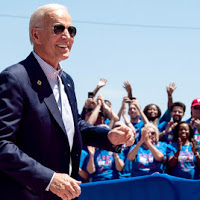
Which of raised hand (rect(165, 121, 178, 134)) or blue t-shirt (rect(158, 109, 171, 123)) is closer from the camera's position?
raised hand (rect(165, 121, 178, 134))

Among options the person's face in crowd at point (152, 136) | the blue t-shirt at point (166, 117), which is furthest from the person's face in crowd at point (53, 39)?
the blue t-shirt at point (166, 117)

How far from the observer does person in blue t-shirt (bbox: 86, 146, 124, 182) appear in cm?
659

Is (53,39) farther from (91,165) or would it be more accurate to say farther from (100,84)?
(100,84)

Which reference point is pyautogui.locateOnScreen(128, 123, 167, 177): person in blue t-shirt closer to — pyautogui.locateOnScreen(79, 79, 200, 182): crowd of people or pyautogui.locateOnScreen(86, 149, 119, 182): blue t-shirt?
pyautogui.locateOnScreen(79, 79, 200, 182): crowd of people

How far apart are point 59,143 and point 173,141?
4557 millimetres

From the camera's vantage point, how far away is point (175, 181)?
459 centimetres

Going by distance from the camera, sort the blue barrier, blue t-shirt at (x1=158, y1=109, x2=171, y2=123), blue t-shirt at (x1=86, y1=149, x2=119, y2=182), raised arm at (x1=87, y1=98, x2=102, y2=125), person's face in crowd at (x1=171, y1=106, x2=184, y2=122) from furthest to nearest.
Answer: blue t-shirt at (x1=158, y1=109, x2=171, y2=123)
raised arm at (x1=87, y1=98, x2=102, y2=125)
person's face in crowd at (x1=171, y1=106, x2=184, y2=122)
blue t-shirt at (x1=86, y1=149, x2=119, y2=182)
the blue barrier

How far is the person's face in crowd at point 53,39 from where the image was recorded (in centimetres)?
241

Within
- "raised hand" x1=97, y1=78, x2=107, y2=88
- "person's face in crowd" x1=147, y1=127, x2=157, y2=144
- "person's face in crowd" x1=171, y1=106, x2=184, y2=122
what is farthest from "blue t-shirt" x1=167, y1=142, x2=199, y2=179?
"raised hand" x1=97, y1=78, x2=107, y2=88

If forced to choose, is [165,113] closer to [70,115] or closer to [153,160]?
[153,160]

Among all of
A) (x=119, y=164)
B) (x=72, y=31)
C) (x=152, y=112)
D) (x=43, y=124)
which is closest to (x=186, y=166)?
(x=119, y=164)

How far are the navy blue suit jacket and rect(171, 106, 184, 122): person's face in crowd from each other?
5122 millimetres

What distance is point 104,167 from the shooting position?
6625mm

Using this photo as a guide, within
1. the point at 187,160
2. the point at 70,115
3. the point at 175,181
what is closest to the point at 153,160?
the point at 187,160
